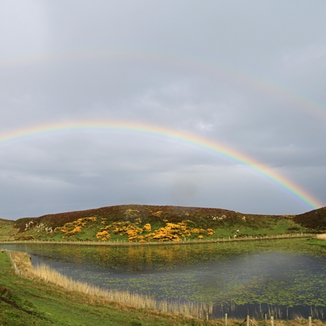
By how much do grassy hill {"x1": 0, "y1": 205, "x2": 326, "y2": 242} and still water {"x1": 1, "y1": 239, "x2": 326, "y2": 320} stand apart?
69.7 ft

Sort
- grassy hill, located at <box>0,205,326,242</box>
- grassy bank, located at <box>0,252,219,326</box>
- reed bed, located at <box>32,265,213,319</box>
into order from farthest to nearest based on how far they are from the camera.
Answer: grassy hill, located at <box>0,205,326,242</box> < reed bed, located at <box>32,265,213,319</box> < grassy bank, located at <box>0,252,219,326</box>

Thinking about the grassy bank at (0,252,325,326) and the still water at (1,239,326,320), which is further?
the still water at (1,239,326,320)

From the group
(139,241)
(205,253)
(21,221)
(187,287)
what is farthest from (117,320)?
(21,221)

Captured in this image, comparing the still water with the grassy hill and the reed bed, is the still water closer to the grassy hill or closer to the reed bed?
the reed bed

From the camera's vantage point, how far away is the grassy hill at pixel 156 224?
87938 millimetres

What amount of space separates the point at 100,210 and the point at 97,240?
27.7 m

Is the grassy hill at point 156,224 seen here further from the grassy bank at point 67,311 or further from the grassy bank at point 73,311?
the grassy bank at point 67,311

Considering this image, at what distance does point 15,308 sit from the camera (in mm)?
16172

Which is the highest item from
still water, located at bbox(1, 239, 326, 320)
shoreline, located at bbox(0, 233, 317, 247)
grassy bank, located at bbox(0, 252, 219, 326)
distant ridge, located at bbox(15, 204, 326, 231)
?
distant ridge, located at bbox(15, 204, 326, 231)

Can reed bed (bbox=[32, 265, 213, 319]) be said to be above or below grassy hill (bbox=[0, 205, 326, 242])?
below

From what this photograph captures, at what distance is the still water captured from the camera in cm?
2790

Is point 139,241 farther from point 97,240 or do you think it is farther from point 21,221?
point 21,221

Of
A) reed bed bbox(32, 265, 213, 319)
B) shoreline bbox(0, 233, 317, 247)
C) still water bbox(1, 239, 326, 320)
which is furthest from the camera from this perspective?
shoreline bbox(0, 233, 317, 247)

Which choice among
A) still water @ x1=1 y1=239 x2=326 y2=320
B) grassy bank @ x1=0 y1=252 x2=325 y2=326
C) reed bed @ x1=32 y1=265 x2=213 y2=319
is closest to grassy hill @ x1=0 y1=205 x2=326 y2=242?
still water @ x1=1 y1=239 x2=326 y2=320
